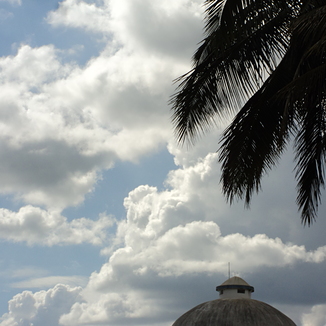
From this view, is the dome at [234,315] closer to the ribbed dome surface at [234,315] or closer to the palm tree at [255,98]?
the ribbed dome surface at [234,315]

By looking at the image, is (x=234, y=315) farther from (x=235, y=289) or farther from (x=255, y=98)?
(x=255, y=98)

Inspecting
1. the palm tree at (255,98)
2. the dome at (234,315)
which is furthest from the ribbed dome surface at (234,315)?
the palm tree at (255,98)

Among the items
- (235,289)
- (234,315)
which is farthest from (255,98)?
(235,289)

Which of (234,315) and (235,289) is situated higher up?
(235,289)

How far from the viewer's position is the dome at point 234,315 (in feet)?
115

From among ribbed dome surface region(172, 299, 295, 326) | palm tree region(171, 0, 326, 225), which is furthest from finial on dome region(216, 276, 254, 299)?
palm tree region(171, 0, 326, 225)

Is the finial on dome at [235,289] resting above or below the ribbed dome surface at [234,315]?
above

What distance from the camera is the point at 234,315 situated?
35.5 meters

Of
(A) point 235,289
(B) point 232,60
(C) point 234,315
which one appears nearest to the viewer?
(B) point 232,60

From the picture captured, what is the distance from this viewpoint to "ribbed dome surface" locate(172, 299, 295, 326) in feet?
115

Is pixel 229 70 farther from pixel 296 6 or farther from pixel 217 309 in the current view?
pixel 217 309

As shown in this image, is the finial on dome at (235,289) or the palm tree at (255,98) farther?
the finial on dome at (235,289)

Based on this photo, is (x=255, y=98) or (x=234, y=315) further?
(x=234, y=315)

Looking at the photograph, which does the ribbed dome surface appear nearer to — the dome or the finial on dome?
the dome
